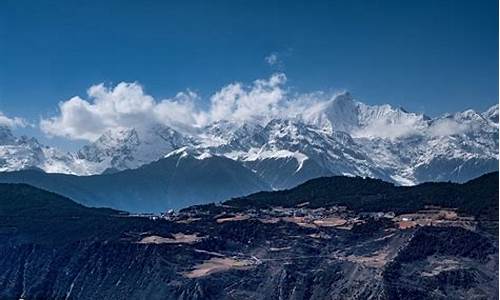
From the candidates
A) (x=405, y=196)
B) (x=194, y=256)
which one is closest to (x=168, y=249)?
(x=194, y=256)

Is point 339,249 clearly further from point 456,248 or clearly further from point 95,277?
point 95,277

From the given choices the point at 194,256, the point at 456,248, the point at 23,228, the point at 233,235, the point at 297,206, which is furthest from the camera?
the point at 297,206

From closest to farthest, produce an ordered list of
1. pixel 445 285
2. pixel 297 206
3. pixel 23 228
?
pixel 445 285 < pixel 23 228 < pixel 297 206

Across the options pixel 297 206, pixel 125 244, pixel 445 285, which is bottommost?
pixel 445 285

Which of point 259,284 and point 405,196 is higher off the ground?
point 405,196

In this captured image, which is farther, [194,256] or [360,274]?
[194,256]

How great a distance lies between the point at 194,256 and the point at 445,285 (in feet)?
145

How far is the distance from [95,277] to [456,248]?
62.8 meters

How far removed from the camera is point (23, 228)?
579 feet

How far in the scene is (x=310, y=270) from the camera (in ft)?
468

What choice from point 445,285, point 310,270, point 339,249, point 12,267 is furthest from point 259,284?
point 12,267

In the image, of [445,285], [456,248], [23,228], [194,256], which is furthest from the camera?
[23,228]

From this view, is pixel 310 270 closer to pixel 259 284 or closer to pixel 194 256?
pixel 259 284

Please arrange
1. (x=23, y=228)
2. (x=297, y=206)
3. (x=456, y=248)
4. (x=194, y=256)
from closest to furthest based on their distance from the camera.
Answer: (x=456, y=248), (x=194, y=256), (x=23, y=228), (x=297, y=206)
